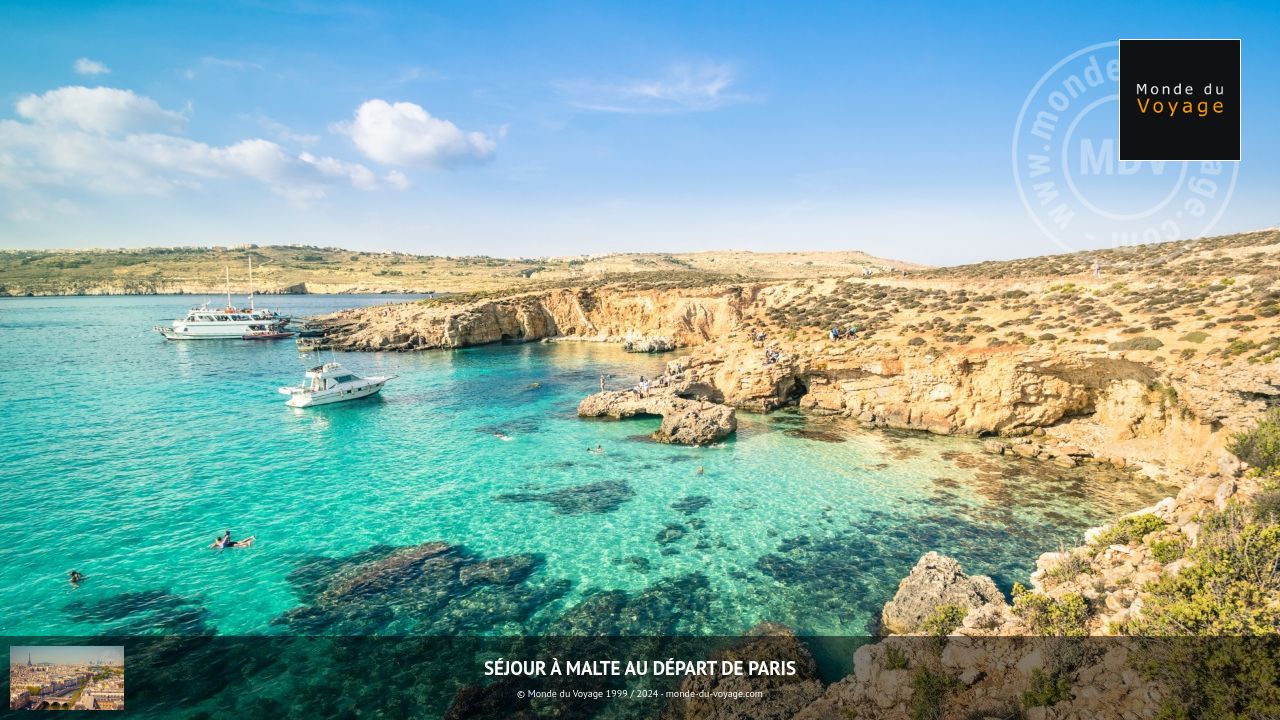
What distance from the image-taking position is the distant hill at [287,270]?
435 ft

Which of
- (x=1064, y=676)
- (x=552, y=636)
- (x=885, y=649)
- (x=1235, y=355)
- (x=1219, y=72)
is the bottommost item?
(x=552, y=636)

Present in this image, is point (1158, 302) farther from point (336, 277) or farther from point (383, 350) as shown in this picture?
point (336, 277)

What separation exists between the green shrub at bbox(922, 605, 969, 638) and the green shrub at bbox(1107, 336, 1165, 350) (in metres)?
19.0

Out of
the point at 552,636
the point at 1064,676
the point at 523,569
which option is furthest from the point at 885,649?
the point at 523,569

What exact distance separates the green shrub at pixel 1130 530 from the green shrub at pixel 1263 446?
3.30m

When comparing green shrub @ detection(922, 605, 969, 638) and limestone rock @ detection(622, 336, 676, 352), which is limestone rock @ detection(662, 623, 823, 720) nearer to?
green shrub @ detection(922, 605, 969, 638)

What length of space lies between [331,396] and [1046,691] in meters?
35.4

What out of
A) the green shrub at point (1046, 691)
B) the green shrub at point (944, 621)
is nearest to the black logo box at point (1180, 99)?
the green shrub at point (944, 621)

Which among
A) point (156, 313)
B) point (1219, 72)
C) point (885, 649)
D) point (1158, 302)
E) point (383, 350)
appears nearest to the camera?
point (885, 649)

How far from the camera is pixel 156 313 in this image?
308 feet

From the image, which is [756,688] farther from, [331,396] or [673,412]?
[331,396]

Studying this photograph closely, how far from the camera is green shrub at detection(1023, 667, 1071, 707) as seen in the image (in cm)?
691

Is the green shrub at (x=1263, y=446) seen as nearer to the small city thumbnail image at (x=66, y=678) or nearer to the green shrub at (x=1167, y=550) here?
the green shrub at (x=1167, y=550)

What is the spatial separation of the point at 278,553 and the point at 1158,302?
38.5 meters
